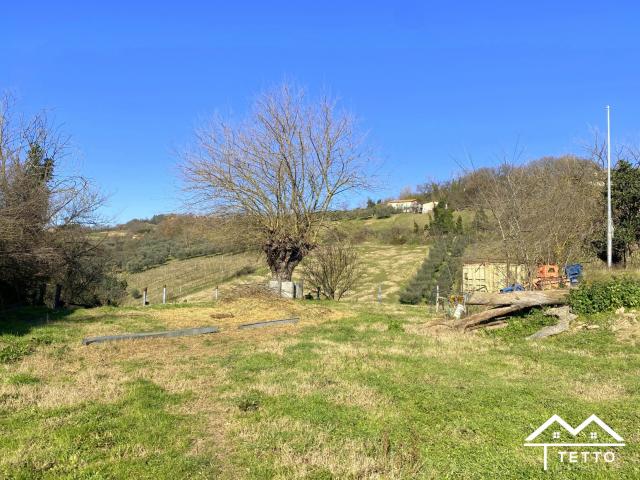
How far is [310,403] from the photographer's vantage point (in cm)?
539

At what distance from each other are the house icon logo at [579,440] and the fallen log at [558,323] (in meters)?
5.38

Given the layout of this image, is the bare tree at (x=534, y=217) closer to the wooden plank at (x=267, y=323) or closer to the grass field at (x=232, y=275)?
the wooden plank at (x=267, y=323)

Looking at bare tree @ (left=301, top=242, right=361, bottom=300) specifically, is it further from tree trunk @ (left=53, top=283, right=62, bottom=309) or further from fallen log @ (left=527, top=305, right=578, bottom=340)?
fallen log @ (left=527, top=305, right=578, bottom=340)

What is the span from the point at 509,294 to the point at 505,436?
23.1ft

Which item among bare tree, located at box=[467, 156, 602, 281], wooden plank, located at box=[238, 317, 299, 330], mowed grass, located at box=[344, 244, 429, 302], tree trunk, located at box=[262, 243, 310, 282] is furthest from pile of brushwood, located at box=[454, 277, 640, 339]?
mowed grass, located at box=[344, 244, 429, 302]

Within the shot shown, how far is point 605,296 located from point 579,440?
275 inches

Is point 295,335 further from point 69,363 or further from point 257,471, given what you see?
point 257,471

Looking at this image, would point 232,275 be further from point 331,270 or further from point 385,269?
point 331,270

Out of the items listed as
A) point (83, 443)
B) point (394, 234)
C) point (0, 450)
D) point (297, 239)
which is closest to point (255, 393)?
point (83, 443)

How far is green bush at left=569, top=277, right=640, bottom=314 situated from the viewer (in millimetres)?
9930

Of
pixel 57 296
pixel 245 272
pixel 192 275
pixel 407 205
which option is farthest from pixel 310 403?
pixel 407 205

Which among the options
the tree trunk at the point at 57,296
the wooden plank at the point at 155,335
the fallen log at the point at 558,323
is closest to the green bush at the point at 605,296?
the fallen log at the point at 558,323

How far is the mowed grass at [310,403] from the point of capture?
3.76 meters

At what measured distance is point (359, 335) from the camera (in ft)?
35.0
